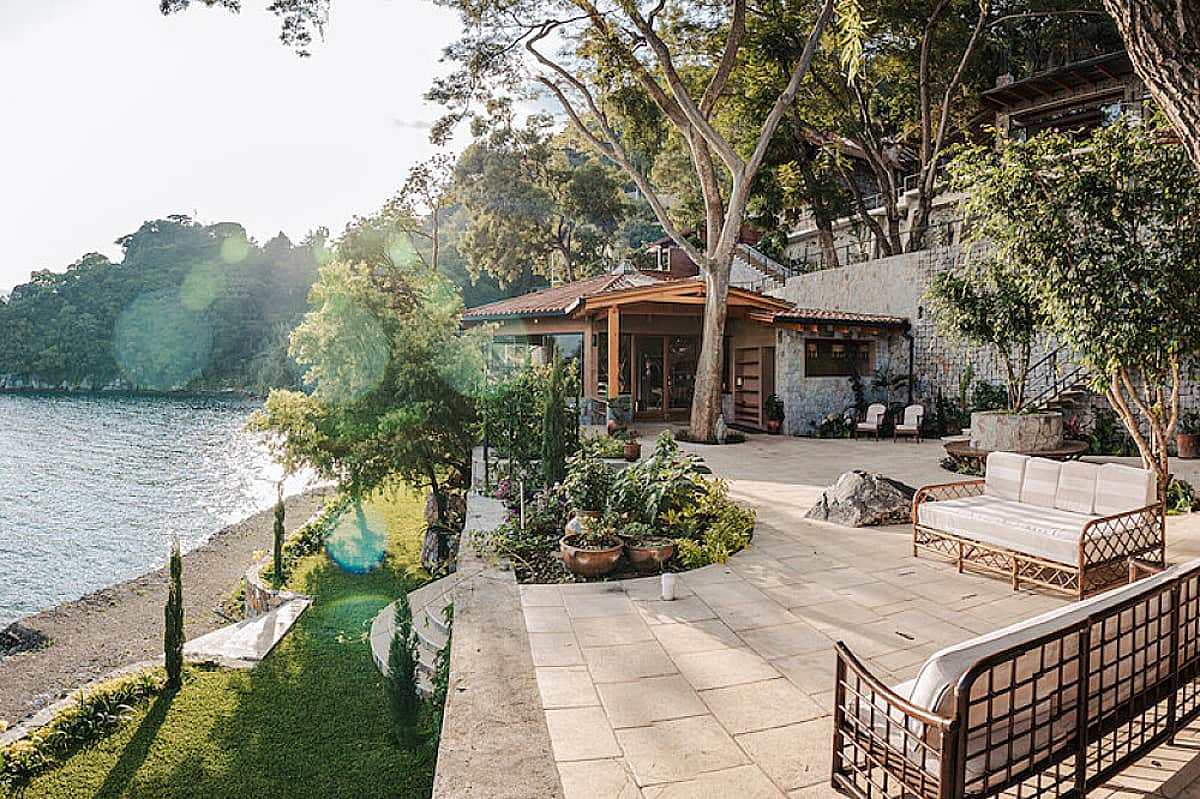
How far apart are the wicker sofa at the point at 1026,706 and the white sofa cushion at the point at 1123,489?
2905 mm

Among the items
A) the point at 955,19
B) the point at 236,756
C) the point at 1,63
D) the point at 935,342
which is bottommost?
the point at 236,756

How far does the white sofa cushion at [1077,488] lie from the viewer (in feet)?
18.0

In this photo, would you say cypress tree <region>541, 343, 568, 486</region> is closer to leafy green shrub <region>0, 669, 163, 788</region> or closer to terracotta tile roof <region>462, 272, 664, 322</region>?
leafy green shrub <region>0, 669, 163, 788</region>

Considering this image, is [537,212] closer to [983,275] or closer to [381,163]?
[381,163]

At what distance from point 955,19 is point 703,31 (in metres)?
7.49

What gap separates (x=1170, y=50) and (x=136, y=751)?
8080 mm

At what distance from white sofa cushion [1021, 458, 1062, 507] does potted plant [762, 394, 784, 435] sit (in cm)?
904

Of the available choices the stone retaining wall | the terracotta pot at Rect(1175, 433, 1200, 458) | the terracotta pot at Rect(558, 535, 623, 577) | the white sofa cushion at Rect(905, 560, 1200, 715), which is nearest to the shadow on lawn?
the stone retaining wall

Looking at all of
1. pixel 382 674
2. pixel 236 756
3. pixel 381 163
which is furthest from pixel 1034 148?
pixel 381 163

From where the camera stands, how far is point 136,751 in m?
5.70

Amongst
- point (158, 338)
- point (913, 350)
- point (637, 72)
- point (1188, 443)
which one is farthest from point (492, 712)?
point (158, 338)

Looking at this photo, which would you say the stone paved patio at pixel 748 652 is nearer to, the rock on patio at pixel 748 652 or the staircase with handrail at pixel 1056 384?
the rock on patio at pixel 748 652

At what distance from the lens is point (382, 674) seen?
20.2 feet

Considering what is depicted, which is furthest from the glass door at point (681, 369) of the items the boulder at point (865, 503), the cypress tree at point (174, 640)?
the cypress tree at point (174, 640)
